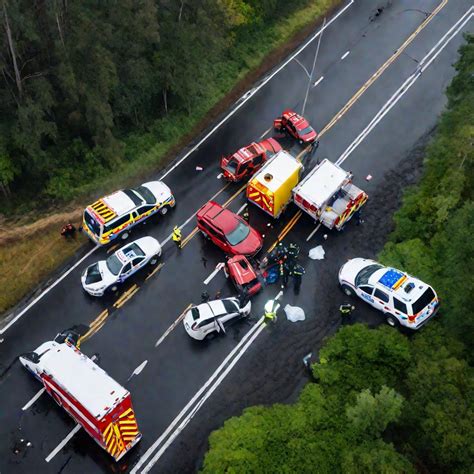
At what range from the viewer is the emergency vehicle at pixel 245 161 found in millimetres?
33031

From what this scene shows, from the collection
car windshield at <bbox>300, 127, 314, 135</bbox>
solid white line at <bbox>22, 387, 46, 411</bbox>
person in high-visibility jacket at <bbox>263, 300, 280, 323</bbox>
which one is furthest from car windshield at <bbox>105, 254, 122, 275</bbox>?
car windshield at <bbox>300, 127, 314, 135</bbox>

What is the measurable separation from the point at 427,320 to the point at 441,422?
706 cm

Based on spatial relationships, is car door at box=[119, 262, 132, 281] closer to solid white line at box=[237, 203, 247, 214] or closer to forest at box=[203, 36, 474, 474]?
solid white line at box=[237, 203, 247, 214]

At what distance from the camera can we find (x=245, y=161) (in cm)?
3284

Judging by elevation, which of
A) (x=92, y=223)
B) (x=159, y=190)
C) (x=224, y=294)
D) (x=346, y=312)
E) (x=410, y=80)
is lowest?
(x=346, y=312)

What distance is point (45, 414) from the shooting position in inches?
969

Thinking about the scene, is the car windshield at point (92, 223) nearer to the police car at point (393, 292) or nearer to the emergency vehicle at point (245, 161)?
the emergency vehicle at point (245, 161)

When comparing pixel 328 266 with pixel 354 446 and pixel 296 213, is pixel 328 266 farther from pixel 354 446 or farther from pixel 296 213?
pixel 354 446

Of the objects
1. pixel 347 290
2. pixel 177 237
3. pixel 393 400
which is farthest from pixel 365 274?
pixel 177 237

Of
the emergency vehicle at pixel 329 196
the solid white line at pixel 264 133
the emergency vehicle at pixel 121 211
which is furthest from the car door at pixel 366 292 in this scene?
the solid white line at pixel 264 133

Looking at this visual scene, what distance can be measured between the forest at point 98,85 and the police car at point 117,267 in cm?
586

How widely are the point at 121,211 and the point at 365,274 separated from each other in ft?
44.5

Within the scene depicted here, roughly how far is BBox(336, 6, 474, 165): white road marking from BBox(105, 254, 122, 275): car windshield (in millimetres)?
15714

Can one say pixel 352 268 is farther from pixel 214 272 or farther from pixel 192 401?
pixel 192 401
